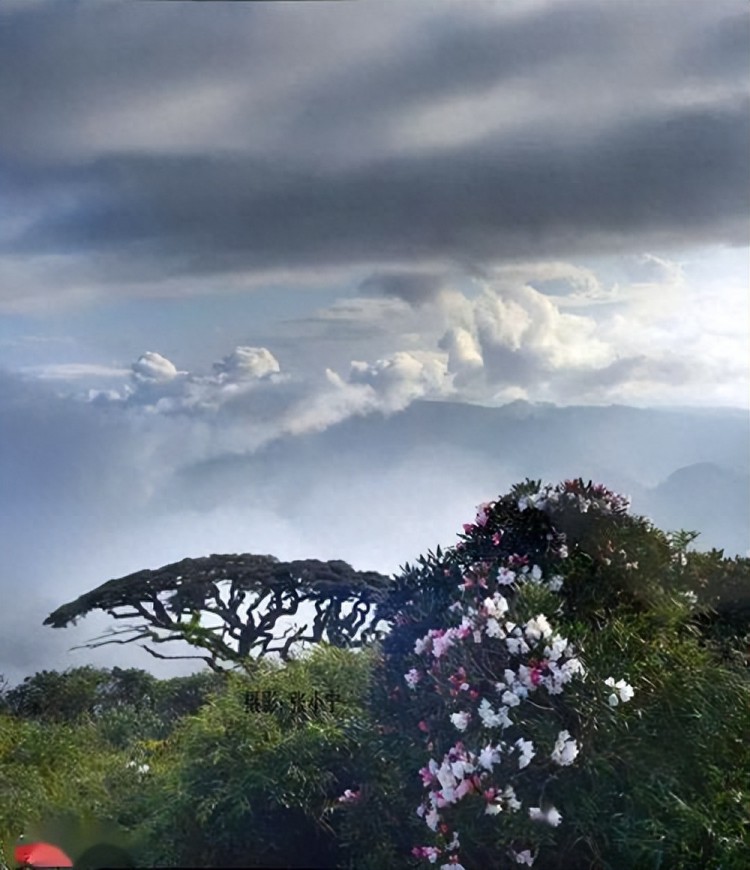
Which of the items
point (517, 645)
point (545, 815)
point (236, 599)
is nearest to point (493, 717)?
point (517, 645)

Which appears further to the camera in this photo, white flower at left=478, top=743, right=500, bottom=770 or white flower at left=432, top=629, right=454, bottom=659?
white flower at left=432, top=629, right=454, bottom=659

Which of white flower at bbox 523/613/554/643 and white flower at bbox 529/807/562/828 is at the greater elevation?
white flower at bbox 523/613/554/643

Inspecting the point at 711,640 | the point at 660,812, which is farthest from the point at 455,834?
the point at 711,640

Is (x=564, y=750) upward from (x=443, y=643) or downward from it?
downward

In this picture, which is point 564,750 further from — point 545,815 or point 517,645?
point 517,645

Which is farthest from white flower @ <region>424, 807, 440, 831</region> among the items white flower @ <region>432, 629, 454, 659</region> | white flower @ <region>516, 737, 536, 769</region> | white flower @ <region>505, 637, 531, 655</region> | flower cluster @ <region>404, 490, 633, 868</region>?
white flower @ <region>505, 637, 531, 655</region>

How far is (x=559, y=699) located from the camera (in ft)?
14.0

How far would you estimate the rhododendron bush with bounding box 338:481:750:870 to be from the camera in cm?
423

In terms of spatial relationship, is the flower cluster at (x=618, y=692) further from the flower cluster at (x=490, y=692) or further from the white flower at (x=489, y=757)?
the white flower at (x=489, y=757)

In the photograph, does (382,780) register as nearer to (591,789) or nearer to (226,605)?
(591,789)

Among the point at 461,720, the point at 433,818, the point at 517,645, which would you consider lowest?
the point at 433,818

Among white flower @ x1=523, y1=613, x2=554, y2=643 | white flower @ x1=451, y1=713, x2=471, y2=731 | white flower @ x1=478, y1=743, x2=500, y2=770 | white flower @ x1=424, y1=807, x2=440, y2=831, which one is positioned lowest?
white flower @ x1=424, y1=807, x2=440, y2=831

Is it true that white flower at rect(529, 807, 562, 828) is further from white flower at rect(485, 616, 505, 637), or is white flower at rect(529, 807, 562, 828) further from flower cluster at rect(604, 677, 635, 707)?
white flower at rect(485, 616, 505, 637)

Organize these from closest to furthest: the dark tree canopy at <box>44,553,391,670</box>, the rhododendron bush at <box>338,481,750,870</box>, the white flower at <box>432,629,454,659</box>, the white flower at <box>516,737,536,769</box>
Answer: the white flower at <box>516,737,536,769</box> → the rhododendron bush at <box>338,481,750,870</box> → the white flower at <box>432,629,454,659</box> → the dark tree canopy at <box>44,553,391,670</box>
